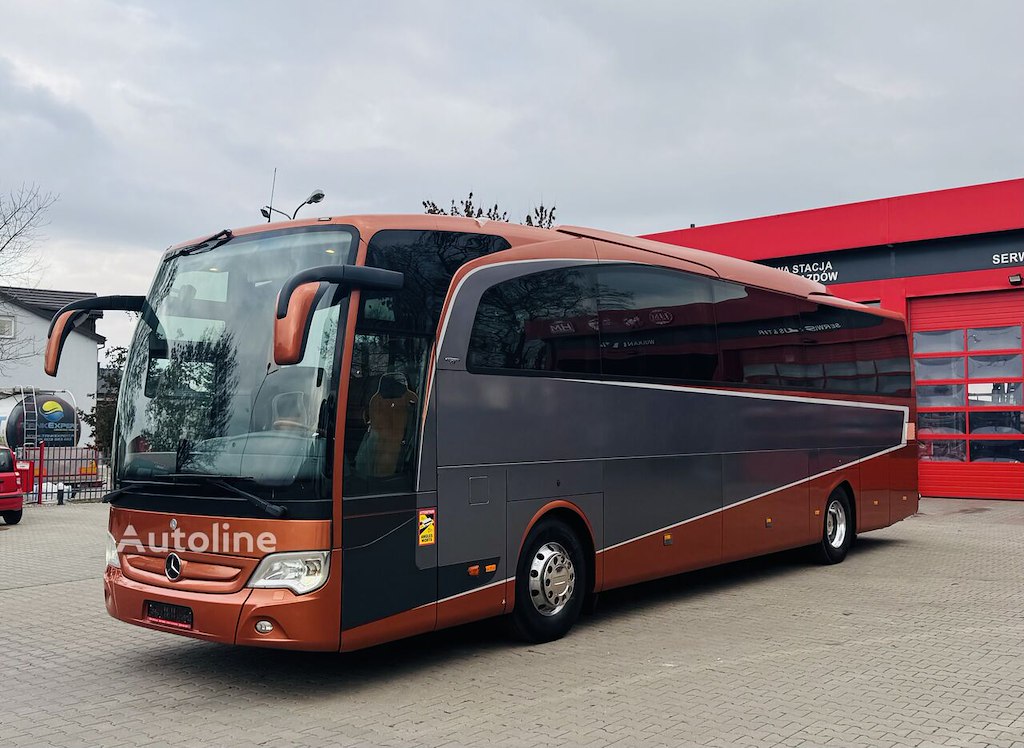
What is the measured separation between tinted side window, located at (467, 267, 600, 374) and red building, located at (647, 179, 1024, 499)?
48.1 ft

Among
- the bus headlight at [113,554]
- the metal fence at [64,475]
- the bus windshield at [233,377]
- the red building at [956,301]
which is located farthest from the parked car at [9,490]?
the red building at [956,301]

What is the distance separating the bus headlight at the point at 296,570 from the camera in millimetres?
6309

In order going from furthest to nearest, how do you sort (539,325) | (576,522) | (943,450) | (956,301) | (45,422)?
(45,422)
(943,450)
(956,301)
(576,522)
(539,325)

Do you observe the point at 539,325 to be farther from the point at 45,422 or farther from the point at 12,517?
the point at 45,422

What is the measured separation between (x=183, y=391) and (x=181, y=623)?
5.15ft

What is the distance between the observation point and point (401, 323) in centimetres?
696

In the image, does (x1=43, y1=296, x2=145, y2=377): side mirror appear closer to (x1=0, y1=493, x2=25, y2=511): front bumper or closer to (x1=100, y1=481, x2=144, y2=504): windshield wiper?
(x1=100, y1=481, x2=144, y2=504): windshield wiper

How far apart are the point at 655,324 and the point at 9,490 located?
→ 46.8 feet

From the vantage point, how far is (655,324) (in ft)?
31.2

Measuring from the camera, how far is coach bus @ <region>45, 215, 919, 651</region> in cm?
639

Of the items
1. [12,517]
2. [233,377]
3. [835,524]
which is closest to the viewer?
[233,377]

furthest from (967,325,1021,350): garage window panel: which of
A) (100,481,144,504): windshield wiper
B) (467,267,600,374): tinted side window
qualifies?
(100,481,144,504): windshield wiper

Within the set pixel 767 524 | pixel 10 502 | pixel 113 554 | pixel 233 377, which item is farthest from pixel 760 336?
pixel 10 502

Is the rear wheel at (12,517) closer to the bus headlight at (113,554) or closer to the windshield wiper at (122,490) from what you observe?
the bus headlight at (113,554)
